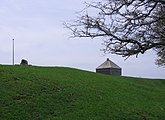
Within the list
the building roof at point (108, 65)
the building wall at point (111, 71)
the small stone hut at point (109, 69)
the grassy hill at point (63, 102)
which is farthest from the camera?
the building roof at point (108, 65)

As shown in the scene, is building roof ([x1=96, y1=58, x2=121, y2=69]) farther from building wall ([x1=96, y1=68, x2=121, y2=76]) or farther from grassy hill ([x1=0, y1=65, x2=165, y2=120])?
grassy hill ([x1=0, y1=65, x2=165, y2=120])

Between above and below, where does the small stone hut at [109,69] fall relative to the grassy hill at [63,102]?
above

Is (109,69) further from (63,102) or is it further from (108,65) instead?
(63,102)

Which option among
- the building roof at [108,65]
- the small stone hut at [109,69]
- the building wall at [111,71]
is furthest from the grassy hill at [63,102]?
the building roof at [108,65]

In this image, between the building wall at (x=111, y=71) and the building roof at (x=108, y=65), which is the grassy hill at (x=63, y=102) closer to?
the building wall at (x=111, y=71)

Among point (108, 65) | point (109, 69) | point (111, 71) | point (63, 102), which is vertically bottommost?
Result: point (63, 102)

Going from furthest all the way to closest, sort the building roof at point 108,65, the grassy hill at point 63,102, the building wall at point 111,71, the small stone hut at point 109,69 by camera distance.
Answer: the building roof at point 108,65
the small stone hut at point 109,69
the building wall at point 111,71
the grassy hill at point 63,102

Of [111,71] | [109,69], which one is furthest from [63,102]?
[109,69]

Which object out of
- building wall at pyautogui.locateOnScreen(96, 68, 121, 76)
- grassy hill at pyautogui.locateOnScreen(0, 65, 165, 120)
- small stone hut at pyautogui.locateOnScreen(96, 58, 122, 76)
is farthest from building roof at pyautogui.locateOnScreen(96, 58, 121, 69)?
grassy hill at pyautogui.locateOnScreen(0, 65, 165, 120)

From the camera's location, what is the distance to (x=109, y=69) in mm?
37594

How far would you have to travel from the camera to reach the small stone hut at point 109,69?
3749cm

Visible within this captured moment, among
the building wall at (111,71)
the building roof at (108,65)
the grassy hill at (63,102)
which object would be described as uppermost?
the building roof at (108,65)

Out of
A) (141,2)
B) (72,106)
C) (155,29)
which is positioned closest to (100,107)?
(72,106)

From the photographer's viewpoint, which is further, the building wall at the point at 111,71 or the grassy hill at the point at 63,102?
the building wall at the point at 111,71
